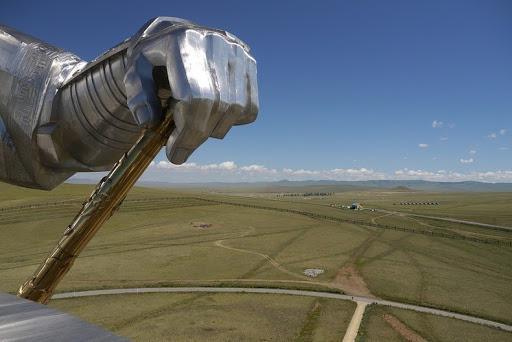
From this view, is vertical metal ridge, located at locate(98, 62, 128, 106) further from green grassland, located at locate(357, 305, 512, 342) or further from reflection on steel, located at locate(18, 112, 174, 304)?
green grassland, located at locate(357, 305, 512, 342)

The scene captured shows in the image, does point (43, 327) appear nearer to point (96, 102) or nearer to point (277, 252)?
point (96, 102)

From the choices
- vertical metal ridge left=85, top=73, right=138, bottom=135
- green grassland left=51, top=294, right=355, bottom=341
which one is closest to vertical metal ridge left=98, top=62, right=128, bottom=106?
vertical metal ridge left=85, top=73, right=138, bottom=135

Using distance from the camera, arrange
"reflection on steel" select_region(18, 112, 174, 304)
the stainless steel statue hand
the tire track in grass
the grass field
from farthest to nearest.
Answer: the tire track in grass
the grass field
"reflection on steel" select_region(18, 112, 174, 304)
the stainless steel statue hand

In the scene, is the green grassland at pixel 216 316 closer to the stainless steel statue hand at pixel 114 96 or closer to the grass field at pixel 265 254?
the grass field at pixel 265 254

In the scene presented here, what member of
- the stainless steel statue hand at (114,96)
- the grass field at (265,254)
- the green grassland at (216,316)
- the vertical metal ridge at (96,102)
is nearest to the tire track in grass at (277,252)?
the grass field at (265,254)

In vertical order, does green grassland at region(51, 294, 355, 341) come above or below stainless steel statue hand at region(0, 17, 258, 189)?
below

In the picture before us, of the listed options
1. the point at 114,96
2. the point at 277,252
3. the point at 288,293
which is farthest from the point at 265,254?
the point at 114,96
